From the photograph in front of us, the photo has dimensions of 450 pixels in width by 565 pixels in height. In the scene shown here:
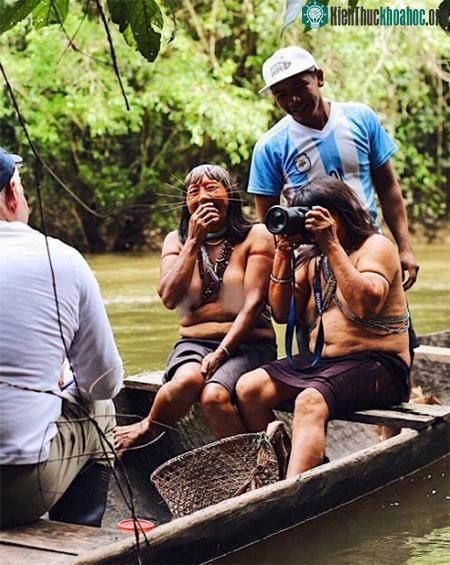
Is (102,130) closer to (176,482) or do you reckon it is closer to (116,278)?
(116,278)

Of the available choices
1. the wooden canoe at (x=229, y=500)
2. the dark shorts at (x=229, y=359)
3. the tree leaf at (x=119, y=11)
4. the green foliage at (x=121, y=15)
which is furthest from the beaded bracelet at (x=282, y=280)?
the tree leaf at (x=119, y=11)

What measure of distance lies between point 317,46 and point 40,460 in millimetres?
12248

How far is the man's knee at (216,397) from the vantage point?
13.4 ft

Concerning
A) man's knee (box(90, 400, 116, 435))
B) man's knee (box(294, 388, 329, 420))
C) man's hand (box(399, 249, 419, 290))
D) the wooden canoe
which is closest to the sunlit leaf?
the wooden canoe

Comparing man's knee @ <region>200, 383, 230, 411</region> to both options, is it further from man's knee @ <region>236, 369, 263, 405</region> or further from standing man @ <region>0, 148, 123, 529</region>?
standing man @ <region>0, 148, 123, 529</region>

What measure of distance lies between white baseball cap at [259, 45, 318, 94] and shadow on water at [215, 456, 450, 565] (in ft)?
5.25

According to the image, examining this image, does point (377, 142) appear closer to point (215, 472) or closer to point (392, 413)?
point (392, 413)

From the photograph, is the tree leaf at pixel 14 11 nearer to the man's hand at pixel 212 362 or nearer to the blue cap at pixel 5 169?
the blue cap at pixel 5 169

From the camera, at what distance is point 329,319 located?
13.7 ft

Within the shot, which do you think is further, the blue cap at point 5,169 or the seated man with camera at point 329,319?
the seated man with camera at point 329,319

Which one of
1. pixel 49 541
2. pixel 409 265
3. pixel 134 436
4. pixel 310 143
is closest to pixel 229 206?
pixel 310 143

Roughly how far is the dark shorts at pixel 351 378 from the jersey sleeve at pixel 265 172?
73 cm

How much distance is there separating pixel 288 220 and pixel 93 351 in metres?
1.15

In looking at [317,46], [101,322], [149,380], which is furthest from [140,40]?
[317,46]
